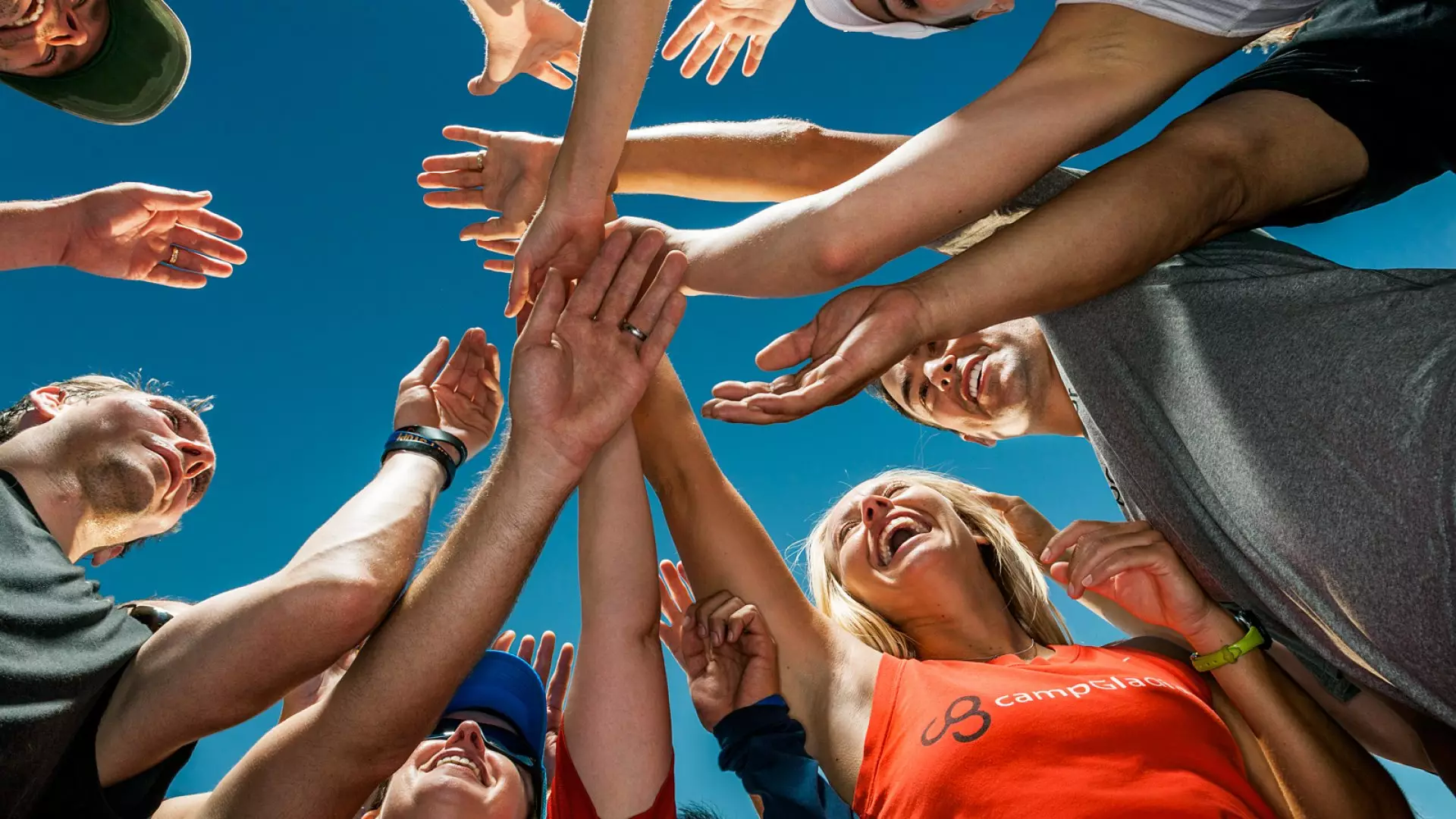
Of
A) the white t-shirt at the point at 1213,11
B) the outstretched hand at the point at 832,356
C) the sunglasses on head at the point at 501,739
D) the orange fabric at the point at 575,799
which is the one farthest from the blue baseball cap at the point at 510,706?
the white t-shirt at the point at 1213,11

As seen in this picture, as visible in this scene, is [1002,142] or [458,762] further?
[458,762]

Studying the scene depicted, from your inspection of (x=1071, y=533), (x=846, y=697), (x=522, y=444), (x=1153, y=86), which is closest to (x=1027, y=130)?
(x=1153, y=86)

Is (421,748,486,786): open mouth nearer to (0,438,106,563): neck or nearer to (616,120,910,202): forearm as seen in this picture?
(0,438,106,563): neck

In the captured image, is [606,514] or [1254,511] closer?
[1254,511]

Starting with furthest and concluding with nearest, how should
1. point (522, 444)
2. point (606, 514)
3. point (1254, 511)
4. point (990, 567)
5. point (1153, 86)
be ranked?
point (990, 567) < point (606, 514) < point (522, 444) < point (1153, 86) < point (1254, 511)

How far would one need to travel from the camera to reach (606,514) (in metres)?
1.74

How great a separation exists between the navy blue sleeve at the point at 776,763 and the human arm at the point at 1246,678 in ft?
1.78

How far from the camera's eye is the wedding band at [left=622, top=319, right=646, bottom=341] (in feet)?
5.30

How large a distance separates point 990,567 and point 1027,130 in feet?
4.20

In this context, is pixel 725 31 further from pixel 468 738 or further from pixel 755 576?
pixel 468 738

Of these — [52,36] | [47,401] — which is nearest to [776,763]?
[47,401]

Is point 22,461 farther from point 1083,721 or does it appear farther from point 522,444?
point 1083,721

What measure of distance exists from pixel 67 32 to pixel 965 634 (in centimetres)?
252

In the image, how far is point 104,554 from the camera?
2461 mm
